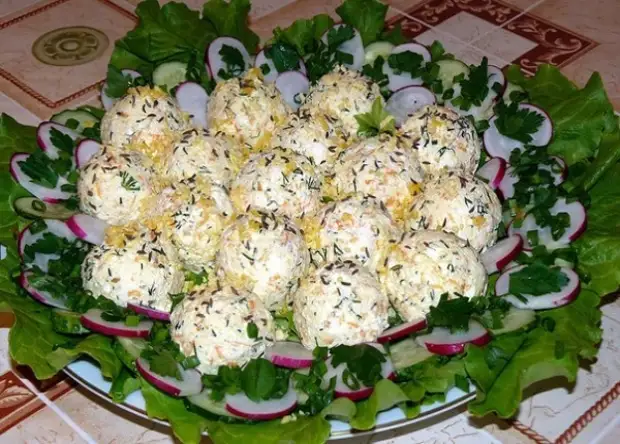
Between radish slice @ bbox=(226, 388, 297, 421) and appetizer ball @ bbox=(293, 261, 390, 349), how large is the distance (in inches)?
6.7

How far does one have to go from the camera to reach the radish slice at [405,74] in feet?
8.68

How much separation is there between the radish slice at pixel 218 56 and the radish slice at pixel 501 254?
0.99 meters

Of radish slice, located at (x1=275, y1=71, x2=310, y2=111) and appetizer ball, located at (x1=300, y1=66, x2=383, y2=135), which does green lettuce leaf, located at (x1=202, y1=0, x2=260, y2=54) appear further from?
appetizer ball, located at (x1=300, y1=66, x2=383, y2=135)

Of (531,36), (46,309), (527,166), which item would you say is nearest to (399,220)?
(527,166)

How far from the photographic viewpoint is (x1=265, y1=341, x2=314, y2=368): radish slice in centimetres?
190

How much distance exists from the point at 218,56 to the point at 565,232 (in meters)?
1.17

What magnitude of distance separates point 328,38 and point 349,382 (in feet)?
4.10

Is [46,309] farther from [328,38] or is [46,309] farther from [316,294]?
[328,38]

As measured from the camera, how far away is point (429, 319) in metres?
1.93

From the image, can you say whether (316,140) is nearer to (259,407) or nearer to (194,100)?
(194,100)

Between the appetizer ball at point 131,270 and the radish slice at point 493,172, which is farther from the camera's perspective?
the radish slice at point 493,172

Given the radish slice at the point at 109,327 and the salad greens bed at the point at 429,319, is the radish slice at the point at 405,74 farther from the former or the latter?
the radish slice at the point at 109,327

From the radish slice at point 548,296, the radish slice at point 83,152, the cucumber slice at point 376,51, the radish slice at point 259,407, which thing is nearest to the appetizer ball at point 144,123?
the radish slice at point 83,152

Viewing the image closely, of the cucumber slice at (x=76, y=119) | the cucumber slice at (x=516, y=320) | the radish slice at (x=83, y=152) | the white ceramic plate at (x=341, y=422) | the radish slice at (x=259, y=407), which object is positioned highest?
the radish slice at (x=83, y=152)
